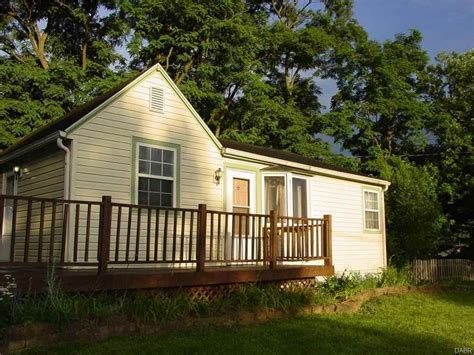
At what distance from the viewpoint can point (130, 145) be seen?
10.0 m

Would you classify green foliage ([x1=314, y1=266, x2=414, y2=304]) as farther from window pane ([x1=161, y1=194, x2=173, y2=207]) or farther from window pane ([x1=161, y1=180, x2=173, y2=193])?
window pane ([x1=161, y1=180, x2=173, y2=193])

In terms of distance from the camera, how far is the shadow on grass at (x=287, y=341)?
6121mm

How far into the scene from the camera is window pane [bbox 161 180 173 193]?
10.5 metres

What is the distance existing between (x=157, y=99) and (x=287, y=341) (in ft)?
19.6

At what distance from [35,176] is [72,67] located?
11389 millimetres

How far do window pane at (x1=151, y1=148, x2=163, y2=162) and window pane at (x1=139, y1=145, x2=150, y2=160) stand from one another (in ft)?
0.33

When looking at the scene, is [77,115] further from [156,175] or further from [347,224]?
[347,224]

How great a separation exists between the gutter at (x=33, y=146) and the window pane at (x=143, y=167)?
1682 mm

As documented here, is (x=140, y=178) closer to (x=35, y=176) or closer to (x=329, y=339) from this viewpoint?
(x=35, y=176)

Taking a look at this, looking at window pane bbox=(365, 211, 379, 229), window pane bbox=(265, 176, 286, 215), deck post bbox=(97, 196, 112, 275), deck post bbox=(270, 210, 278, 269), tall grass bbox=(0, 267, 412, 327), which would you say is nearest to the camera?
tall grass bbox=(0, 267, 412, 327)

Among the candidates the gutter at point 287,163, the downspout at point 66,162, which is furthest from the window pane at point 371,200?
the downspout at point 66,162

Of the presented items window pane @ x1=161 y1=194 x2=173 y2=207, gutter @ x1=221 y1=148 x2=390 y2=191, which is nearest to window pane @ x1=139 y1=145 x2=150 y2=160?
window pane @ x1=161 y1=194 x2=173 y2=207

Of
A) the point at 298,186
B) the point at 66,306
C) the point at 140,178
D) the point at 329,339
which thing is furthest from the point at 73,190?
the point at 298,186

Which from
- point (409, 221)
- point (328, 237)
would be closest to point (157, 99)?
point (328, 237)
